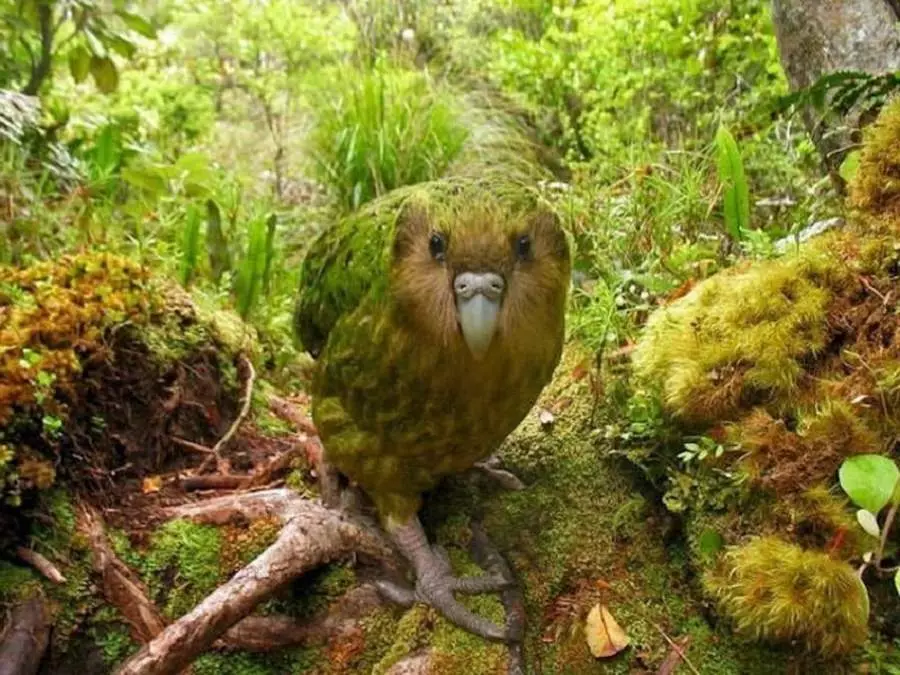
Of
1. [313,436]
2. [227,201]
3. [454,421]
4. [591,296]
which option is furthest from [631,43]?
[454,421]

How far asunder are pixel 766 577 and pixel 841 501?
0.22 m

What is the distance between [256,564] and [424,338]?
0.74 metres

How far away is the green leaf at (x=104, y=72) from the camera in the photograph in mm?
3951

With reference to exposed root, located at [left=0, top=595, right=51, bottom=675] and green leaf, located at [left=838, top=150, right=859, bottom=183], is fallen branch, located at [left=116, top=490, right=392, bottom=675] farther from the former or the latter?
green leaf, located at [left=838, top=150, right=859, bottom=183]

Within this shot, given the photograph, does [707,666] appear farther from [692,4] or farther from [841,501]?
[692,4]

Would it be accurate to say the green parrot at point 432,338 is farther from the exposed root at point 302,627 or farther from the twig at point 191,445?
the twig at point 191,445

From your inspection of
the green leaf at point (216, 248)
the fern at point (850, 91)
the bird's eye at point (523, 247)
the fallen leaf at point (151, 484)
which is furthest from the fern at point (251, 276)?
the fern at point (850, 91)

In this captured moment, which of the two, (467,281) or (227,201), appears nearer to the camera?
(467,281)

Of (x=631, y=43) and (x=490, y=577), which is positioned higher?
(x=631, y=43)

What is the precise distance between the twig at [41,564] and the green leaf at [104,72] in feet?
7.86

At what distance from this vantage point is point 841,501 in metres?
1.67

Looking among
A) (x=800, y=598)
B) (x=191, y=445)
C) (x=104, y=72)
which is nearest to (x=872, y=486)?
(x=800, y=598)

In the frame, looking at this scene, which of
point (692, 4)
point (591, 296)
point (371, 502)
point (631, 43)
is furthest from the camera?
point (631, 43)

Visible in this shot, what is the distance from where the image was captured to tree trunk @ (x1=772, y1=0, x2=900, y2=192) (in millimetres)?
2531
